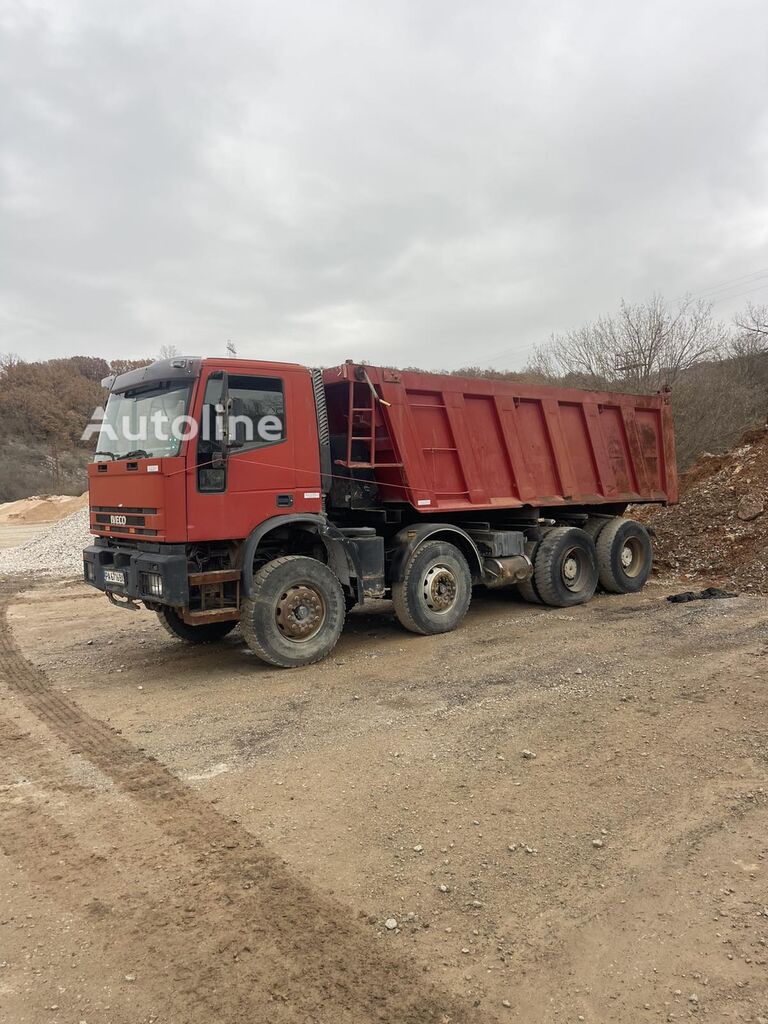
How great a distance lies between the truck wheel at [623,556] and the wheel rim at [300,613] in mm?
4701

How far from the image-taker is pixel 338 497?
24.0 ft

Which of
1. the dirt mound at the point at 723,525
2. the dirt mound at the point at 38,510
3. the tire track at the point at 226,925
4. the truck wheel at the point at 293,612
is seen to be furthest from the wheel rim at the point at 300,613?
the dirt mound at the point at 38,510

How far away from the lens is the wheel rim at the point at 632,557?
9.98 m

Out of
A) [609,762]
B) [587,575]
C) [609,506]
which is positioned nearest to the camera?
[609,762]

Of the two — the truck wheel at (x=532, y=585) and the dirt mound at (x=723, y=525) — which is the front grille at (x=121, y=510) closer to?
the truck wheel at (x=532, y=585)

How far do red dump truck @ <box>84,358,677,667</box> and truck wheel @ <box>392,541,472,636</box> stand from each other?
0.02m

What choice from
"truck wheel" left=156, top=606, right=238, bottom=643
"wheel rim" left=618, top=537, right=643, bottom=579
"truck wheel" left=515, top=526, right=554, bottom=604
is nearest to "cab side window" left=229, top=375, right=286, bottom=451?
"truck wheel" left=156, top=606, right=238, bottom=643

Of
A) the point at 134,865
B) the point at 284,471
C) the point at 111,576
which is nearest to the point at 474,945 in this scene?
the point at 134,865

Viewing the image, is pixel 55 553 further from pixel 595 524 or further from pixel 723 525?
pixel 723 525

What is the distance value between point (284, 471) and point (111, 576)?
1.89m

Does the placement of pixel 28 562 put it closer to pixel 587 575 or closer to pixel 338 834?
pixel 587 575

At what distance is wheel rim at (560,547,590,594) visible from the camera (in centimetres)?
904

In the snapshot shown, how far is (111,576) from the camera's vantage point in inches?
254

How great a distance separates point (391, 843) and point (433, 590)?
14.3 ft
